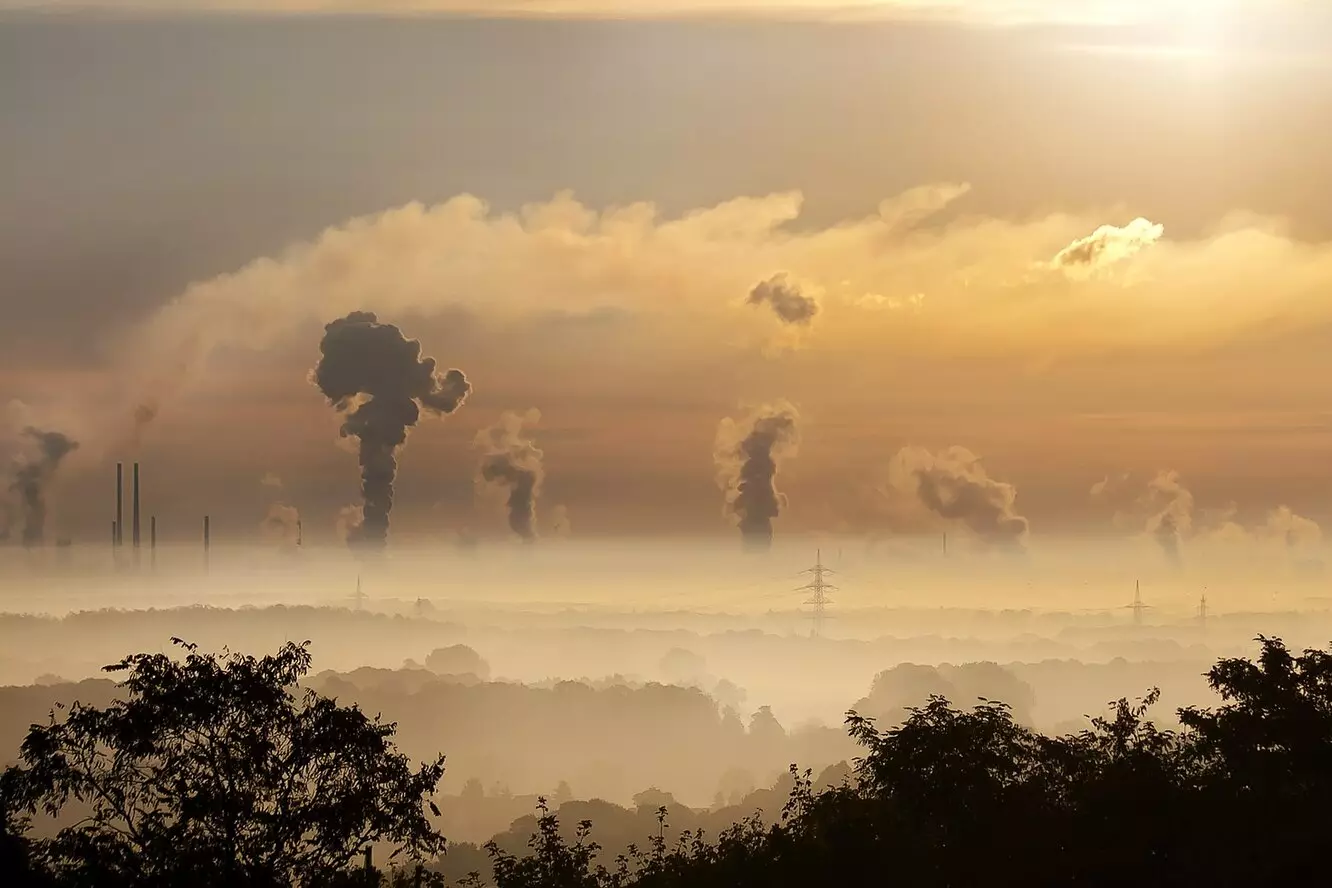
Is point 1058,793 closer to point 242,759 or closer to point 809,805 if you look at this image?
point 809,805

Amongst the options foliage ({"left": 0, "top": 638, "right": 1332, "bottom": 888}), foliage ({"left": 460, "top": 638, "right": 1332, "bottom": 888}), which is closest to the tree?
foliage ({"left": 0, "top": 638, "right": 1332, "bottom": 888})

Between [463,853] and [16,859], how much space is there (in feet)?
326

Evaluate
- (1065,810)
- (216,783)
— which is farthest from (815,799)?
(216,783)

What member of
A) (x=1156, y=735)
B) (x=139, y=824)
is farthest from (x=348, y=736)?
(x=1156, y=735)

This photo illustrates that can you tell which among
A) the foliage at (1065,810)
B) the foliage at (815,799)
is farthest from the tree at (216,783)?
the foliage at (1065,810)

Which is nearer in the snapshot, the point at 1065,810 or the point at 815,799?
the point at 1065,810

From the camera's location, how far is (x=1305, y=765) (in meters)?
39.5

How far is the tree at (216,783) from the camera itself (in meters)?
29.2

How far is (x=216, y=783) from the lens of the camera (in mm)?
30188

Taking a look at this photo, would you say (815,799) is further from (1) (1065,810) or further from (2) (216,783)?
(2) (216,783)

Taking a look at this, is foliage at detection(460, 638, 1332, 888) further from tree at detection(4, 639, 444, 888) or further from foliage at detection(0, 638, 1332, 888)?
tree at detection(4, 639, 444, 888)

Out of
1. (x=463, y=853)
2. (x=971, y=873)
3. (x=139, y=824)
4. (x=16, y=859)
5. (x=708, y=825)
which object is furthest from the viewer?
(x=708, y=825)

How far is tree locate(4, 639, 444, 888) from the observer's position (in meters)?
29.2

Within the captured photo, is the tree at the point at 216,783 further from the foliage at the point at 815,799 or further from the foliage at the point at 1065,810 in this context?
the foliage at the point at 1065,810
